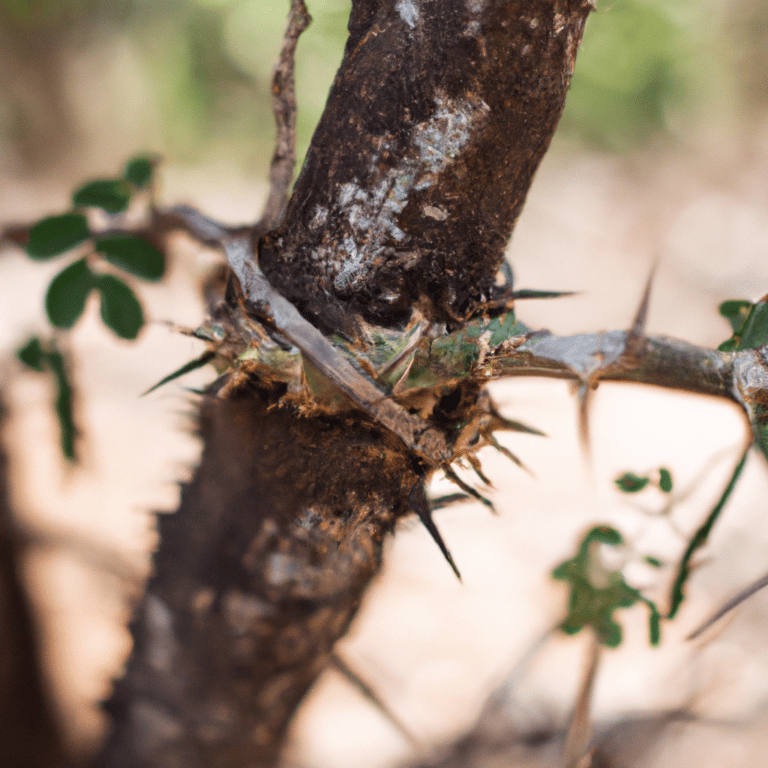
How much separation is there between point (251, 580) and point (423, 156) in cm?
37

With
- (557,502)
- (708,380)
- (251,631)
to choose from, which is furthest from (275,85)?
(557,502)

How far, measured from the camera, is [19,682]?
1.03 meters

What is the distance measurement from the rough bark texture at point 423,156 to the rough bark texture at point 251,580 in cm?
8

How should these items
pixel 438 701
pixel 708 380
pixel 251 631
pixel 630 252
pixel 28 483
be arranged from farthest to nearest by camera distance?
pixel 630 252
pixel 28 483
pixel 438 701
pixel 251 631
pixel 708 380

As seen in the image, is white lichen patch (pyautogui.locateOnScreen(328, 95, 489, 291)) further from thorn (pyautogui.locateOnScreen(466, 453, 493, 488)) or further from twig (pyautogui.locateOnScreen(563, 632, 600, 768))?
twig (pyautogui.locateOnScreen(563, 632, 600, 768))

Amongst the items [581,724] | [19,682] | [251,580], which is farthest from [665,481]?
[19,682]

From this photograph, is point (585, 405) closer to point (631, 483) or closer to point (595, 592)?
point (631, 483)

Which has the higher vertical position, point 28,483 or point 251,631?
point 28,483

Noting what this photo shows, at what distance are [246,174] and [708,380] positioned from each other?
1.39m

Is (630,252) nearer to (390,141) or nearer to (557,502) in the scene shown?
(557,502)

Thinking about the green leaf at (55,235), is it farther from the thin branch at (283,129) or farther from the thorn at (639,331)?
the thorn at (639,331)

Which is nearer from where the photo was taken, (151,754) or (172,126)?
(151,754)

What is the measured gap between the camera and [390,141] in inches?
12.1

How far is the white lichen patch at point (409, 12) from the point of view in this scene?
0.30 metres
